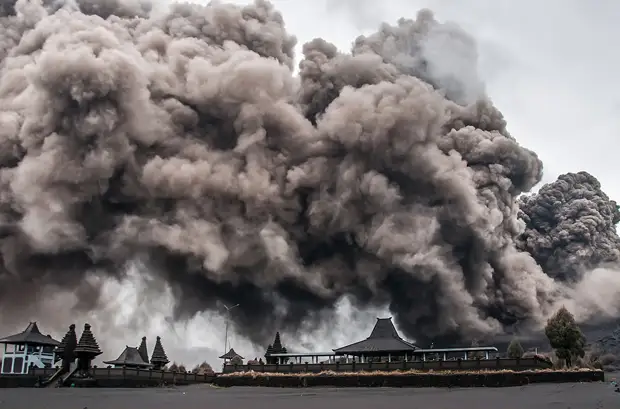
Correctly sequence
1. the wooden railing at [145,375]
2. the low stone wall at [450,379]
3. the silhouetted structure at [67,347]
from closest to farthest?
the low stone wall at [450,379] → the wooden railing at [145,375] → the silhouetted structure at [67,347]

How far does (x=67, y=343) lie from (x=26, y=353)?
528cm

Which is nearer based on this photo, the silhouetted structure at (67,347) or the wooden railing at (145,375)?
the wooden railing at (145,375)

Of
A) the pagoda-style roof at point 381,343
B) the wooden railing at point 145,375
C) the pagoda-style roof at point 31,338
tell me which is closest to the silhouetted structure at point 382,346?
the pagoda-style roof at point 381,343

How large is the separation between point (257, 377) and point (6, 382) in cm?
2399

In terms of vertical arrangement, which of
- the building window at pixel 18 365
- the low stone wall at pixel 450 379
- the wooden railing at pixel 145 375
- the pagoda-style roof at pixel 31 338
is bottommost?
the low stone wall at pixel 450 379

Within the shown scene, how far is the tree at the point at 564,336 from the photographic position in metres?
55.7

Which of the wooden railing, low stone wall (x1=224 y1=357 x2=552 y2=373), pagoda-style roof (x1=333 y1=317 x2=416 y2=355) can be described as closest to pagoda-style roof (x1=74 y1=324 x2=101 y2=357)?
the wooden railing

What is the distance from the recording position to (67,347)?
6525 centimetres

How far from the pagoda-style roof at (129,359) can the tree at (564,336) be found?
3956 centimetres

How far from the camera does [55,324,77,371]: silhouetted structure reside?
63.8 metres

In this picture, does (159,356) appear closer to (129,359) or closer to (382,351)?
(129,359)

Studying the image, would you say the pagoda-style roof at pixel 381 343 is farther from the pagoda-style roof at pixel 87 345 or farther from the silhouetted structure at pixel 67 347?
the silhouetted structure at pixel 67 347

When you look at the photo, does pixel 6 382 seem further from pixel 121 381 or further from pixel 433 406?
pixel 433 406

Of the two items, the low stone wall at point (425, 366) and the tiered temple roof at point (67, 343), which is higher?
the tiered temple roof at point (67, 343)
